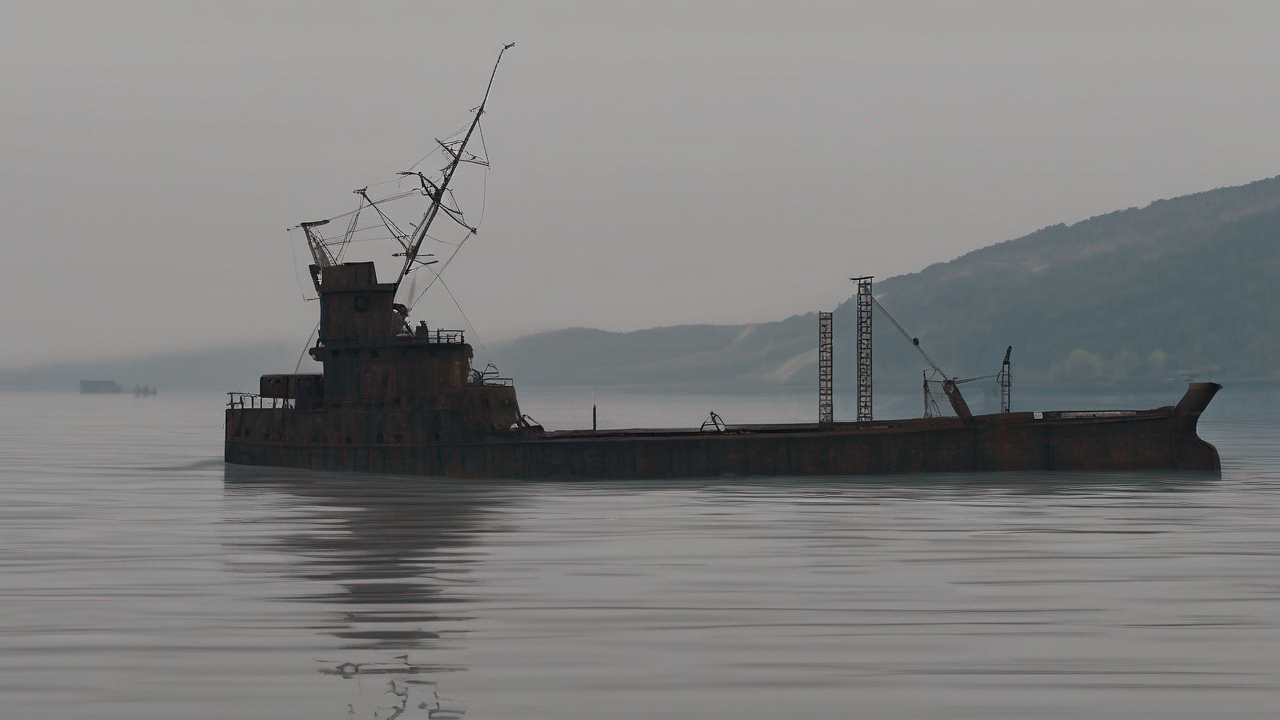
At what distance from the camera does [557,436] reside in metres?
54.5

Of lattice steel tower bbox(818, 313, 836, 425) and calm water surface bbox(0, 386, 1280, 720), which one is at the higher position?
lattice steel tower bbox(818, 313, 836, 425)

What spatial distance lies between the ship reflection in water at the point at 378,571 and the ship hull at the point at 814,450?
234 inches

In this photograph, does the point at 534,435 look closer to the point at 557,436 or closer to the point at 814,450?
the point at 557,436

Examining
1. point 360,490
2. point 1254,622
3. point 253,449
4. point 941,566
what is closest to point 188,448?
point 253,449

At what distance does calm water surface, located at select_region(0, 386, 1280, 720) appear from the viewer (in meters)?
14.2

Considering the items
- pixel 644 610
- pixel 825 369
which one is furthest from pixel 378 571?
pixel 825 369

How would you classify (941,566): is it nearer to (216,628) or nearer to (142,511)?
(216,628)

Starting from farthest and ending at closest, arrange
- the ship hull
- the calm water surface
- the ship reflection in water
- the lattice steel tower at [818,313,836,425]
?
the lattice steel tower at [818,313,836,425] → the ship hull → the ship reflection in water → the calm water surface

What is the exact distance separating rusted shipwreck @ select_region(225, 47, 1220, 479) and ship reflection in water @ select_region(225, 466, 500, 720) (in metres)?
6.34

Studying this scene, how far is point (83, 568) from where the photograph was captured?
25000 millimetres

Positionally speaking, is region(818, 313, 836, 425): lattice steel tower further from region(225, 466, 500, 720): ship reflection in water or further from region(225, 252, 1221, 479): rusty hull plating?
region(225, 466, 500, 720): ship reflection in water

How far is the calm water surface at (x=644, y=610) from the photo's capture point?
14164mm

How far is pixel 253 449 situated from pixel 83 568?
120ft

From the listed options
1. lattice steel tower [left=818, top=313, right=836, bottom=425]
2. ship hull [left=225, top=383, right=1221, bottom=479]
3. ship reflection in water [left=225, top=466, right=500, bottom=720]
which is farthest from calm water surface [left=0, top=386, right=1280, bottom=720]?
lattice steel tower [left=818, top=313, right=836, bottom=425]
